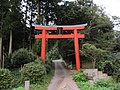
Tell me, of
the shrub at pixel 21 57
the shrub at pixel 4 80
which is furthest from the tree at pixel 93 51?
the shrub at pixel 4 80

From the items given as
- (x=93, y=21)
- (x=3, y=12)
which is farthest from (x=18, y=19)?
(x=93, y=21)

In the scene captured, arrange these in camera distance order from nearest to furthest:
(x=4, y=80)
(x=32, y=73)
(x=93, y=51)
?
1. (x=4, y=80)
2. (x=32, y=73)
3. (x=93, y=51)

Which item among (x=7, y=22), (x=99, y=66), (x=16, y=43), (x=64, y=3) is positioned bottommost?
(x=99, y=66)

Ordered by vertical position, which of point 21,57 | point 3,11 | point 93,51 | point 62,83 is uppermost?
point 3,11

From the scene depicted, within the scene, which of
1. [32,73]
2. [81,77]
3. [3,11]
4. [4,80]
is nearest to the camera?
[4,80]

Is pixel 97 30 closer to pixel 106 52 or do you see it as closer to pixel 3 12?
pixel 106 52

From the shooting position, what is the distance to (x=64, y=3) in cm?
3753

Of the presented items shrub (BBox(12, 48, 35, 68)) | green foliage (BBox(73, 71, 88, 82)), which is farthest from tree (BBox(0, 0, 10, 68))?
green foliage (BBox(73, 71, 88, 82))

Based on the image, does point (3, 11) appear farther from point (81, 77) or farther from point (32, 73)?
point (81, 77)

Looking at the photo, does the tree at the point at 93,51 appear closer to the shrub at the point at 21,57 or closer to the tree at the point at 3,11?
the shrub at the point at 21,57

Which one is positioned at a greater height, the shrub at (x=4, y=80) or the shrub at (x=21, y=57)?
the shrub at (x=21, y=57)

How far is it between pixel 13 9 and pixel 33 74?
13296 millimetres

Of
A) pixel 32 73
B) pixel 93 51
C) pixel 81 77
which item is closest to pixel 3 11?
pixel 93 51

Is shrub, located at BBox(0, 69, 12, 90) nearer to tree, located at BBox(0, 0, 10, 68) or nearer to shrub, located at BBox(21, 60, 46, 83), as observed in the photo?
shrub, located at BBox(21, 60, 46, 83)
